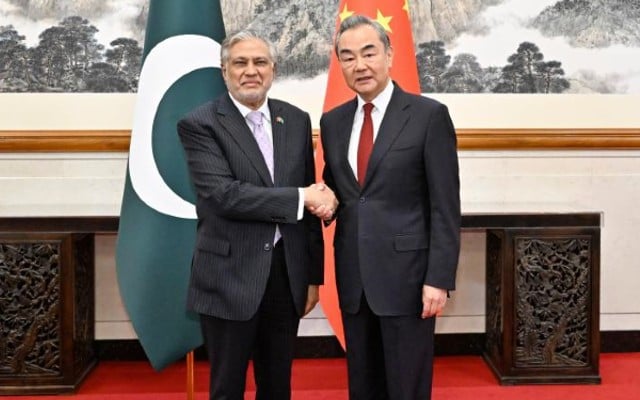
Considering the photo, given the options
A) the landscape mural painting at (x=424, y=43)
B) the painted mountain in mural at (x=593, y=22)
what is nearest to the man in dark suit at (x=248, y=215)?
the landscape mural painting at (x=424, y=43)

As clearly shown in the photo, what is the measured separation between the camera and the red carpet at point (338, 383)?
10.8ft

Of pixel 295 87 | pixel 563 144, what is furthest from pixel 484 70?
pixel 295 87

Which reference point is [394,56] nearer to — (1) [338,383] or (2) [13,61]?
(1) [338,383]

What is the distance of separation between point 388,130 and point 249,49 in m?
0.47

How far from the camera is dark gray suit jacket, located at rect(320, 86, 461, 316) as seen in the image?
1952mm

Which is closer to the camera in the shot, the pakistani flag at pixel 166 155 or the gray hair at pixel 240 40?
the gray hair at pixel 240 40

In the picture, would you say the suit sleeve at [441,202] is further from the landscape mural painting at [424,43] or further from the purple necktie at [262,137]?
the landscape mural painting at [424,43]

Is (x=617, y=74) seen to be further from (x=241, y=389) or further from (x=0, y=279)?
(x=0, y=279)

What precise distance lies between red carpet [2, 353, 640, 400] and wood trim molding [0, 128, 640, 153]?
1.18m

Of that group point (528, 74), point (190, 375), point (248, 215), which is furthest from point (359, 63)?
point (528, 74)

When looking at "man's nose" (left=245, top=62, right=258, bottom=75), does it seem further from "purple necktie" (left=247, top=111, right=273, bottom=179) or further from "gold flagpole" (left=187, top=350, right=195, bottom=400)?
"gold flagpole" (left=187, top=350, right=195, bottom=400)

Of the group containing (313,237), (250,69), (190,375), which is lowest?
(190,375)

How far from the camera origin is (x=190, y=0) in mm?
2936

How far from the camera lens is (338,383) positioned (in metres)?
3.50
